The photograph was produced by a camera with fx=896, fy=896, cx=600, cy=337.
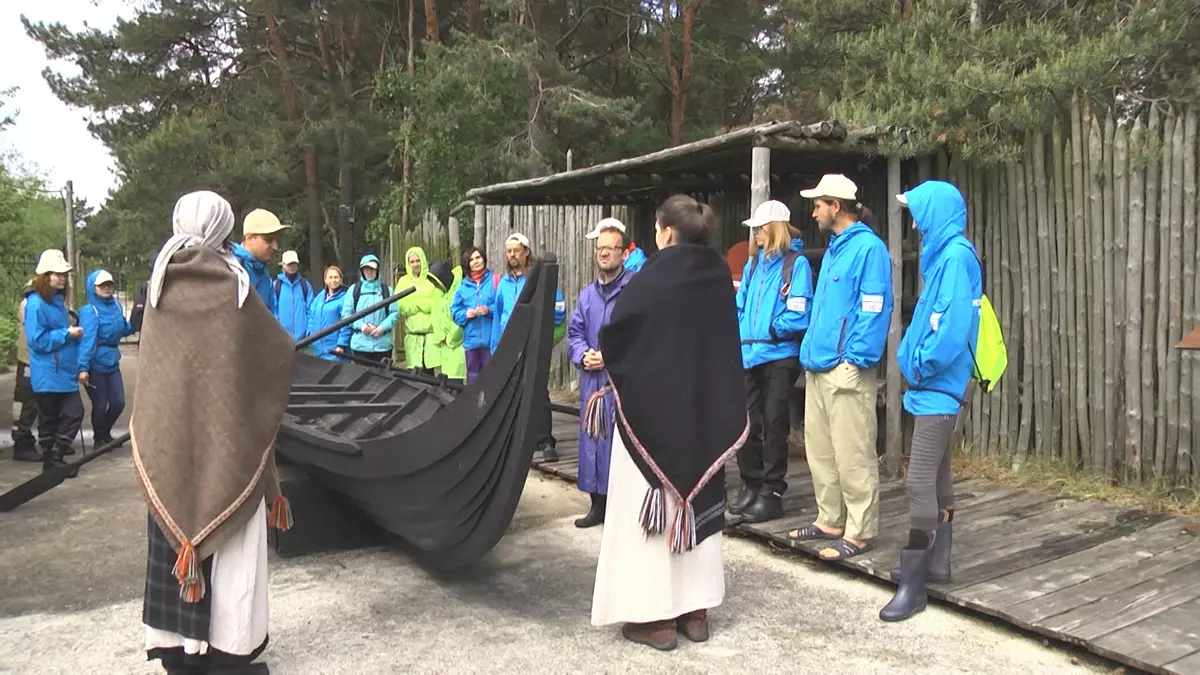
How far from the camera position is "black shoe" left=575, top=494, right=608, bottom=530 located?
17.5 ft

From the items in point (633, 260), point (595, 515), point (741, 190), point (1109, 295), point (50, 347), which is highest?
point (741, 190)

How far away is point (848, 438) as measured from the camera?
4383 millimetres

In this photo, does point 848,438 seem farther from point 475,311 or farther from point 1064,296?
point 475,311

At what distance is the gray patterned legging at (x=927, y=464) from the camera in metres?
3.69

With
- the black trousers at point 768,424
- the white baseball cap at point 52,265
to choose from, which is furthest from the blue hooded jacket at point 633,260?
the white baseball cap at point 52,265

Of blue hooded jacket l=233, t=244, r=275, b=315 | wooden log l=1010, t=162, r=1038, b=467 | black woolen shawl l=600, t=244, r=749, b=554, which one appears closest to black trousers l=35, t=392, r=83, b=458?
blue hooded jacket l=233, t=244, r=275, b=315

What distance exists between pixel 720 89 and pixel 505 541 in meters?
14.0

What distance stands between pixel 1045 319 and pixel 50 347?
277 inches

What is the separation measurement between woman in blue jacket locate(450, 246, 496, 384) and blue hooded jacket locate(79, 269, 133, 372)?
9.43 feet

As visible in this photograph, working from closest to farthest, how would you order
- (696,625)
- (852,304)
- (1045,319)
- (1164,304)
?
(696,625) < (852,304) < (1164,304) < (1045,319)

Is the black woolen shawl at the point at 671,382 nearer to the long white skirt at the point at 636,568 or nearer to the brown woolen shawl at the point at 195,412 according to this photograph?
the long white skirt at the point at 636,568

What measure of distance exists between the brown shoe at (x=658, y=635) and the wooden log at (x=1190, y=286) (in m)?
3.48

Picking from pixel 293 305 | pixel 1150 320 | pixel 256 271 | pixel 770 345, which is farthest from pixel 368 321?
pixel 1150 320

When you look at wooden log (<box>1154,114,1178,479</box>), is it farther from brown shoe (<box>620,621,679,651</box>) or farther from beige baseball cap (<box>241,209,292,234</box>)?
beige baseball cap (<box>241,209,292,234</box>)
